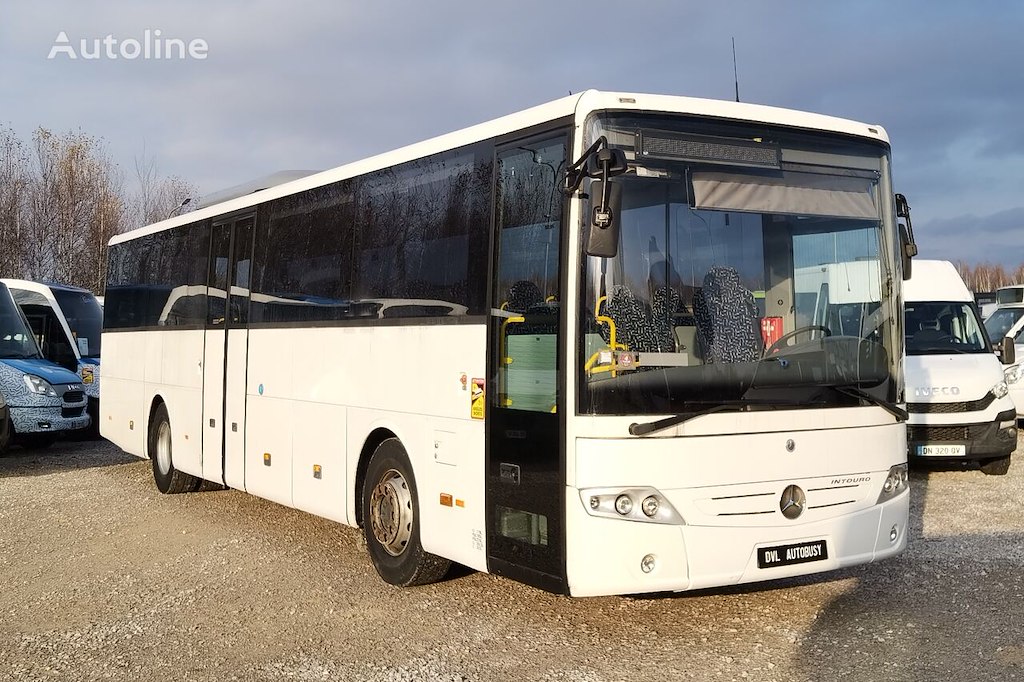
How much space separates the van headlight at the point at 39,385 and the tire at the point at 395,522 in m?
9.71

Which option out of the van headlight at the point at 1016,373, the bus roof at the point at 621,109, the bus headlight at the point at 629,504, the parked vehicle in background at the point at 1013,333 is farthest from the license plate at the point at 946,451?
the bus headlight at the point at 629,504

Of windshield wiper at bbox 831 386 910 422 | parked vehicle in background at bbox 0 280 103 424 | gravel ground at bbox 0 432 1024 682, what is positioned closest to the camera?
gravel ground at bbox 0 432 1024 682

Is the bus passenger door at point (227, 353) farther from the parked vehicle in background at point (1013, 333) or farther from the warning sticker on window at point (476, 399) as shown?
the parked vehicle in background at point (1013, 333)

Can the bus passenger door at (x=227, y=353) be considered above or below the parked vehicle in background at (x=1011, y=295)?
below

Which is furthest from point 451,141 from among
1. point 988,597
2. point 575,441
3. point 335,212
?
point 988,597

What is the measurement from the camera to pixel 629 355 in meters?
5.95

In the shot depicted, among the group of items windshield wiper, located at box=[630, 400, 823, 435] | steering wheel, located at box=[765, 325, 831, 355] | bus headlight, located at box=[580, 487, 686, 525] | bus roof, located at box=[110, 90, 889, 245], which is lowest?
bus headlight, located at box=[580, 487, 686, 525]

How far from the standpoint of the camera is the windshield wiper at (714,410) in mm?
5910

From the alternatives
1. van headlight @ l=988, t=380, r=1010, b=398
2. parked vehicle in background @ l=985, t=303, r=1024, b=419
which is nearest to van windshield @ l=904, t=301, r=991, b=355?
van headlight @ l=988, t=380, r=1010, b=398

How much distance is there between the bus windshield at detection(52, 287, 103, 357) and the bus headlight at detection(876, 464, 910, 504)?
16.9 m

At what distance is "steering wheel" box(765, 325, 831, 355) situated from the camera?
6.38 metres

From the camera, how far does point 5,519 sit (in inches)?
423

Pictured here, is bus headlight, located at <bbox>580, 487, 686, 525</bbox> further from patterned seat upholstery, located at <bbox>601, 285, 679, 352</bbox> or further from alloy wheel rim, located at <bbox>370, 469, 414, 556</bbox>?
alloy wheel rim, located at <bbox>370, 469, 414, 556</bbox>

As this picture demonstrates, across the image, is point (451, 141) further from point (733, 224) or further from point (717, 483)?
point (717, 483)
